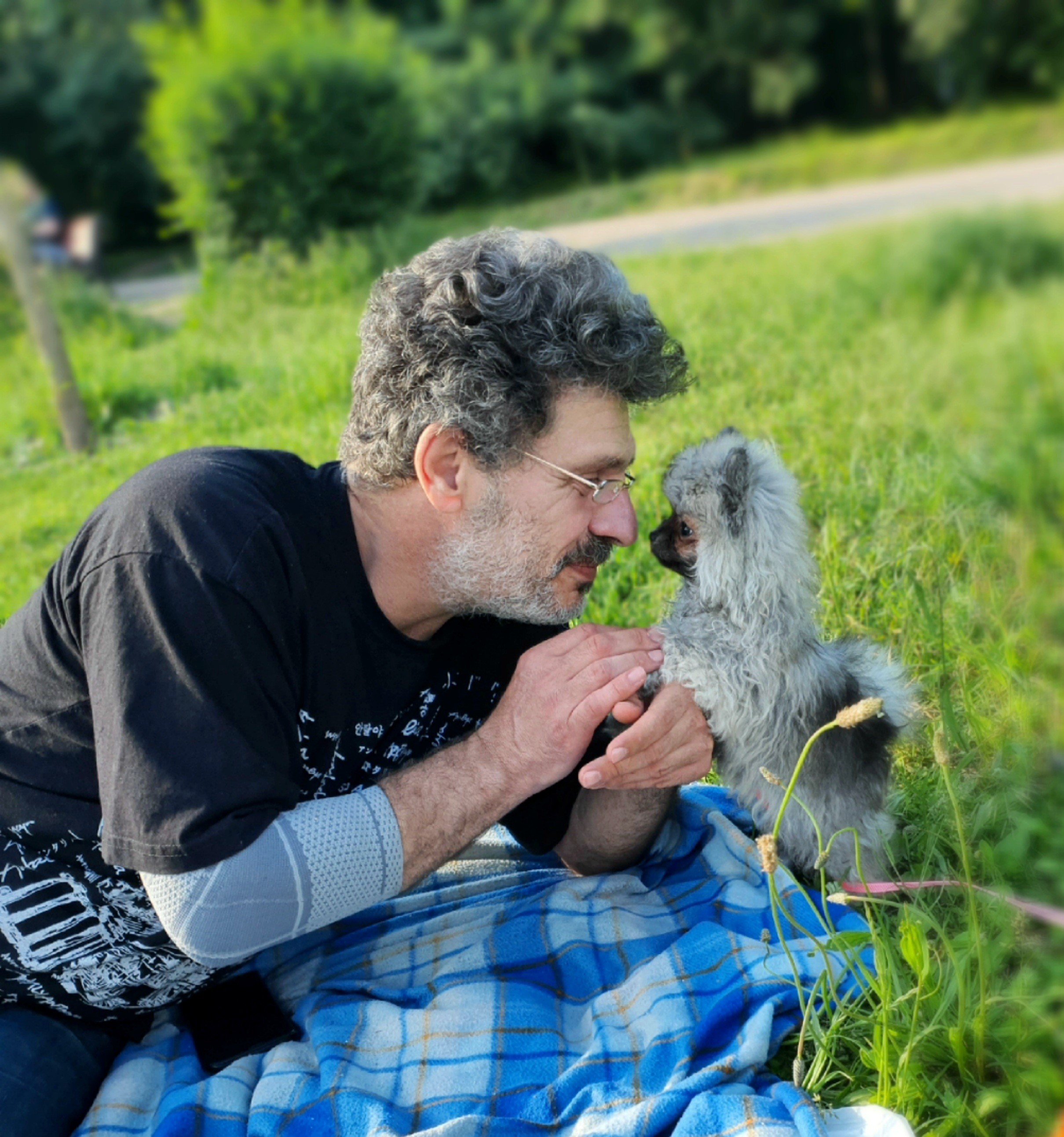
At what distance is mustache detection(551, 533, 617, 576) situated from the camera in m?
2.28

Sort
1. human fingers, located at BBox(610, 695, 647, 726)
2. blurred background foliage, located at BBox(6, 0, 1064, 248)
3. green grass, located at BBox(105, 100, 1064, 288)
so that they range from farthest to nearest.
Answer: blurred background foliage, located at BBox(6, 0, 1064, 248) → green grass, located at BBox(105, 100, 1064, 288) → human fingers, located at BBox(610, 695, 647, 726)

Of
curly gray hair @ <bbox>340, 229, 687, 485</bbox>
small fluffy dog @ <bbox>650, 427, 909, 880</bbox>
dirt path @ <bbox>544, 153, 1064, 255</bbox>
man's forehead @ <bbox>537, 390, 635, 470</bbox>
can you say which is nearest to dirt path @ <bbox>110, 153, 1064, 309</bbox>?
dirt path @ <bbox>544, 153, 1064, 255</bbox>

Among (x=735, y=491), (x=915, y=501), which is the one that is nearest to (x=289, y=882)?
(x=735, y=491)

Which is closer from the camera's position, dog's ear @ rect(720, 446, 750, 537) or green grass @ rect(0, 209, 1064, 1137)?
green grass @ rect(0, 209, 1064, 1137)

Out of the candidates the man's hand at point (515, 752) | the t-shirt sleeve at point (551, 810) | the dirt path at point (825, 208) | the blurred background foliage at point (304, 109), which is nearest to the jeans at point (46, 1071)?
the man's hand at point (515, 752)

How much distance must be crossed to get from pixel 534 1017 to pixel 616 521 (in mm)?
1035

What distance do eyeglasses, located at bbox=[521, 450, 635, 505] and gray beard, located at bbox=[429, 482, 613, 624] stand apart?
0.34 ft

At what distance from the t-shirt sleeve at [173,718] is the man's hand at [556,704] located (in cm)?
46

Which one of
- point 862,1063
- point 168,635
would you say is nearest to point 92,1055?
point 168,635

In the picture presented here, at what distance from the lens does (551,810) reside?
253 centimetres

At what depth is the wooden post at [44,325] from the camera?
6.24 m

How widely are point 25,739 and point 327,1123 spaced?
91cm

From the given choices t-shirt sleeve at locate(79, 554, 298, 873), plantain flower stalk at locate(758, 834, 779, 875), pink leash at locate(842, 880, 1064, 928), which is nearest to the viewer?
pink leash at locate(842, 880, 1064, 928)

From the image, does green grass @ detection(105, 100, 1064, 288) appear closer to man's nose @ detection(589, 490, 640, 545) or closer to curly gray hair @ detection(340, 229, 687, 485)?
curly gray hair @ detection(340, 229, 687, 485)
